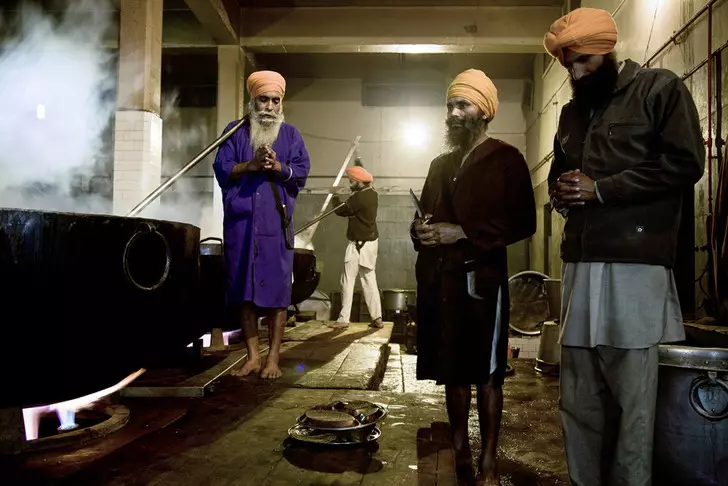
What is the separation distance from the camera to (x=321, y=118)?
1490cm

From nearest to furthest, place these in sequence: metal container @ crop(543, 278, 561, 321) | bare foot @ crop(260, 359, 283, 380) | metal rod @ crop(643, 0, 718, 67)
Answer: bare foot @ crop(260, 359, 283, 380) → metal rod @ crop(643, 0, 718, 67) → metal container @ crop(543, 278, 561, 321)

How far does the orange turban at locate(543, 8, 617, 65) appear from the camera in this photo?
2330 mm

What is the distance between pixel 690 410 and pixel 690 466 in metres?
0.24

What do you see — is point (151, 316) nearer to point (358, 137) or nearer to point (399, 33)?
point (399, 33)

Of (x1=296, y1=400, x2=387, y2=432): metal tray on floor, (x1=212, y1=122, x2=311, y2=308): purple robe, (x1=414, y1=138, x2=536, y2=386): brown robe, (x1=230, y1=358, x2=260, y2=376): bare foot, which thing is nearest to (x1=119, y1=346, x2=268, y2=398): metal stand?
(x1=230, y1=358, x2=260, y2=376): bare foot

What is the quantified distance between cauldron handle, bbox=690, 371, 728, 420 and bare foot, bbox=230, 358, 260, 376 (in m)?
2.82

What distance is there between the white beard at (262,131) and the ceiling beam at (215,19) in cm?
709

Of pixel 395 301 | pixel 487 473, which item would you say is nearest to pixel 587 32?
pixel 487 473

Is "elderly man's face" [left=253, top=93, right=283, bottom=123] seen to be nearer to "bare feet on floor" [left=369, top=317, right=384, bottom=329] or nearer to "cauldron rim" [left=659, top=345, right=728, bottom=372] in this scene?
"cauldron rim" [left=659, top=345, right=728, bottom=372]

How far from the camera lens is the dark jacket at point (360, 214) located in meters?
8.62

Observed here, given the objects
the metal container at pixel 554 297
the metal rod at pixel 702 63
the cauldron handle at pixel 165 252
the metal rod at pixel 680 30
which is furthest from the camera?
the metal container at pixel 554 297

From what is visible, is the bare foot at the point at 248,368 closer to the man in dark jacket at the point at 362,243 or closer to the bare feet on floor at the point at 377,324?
the bare feet on floor at the point at 377,324


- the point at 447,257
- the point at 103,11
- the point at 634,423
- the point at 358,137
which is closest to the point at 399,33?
the point at 358,137

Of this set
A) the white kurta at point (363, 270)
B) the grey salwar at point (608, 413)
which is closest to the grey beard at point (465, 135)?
the grey salwar at point (608, 413)
